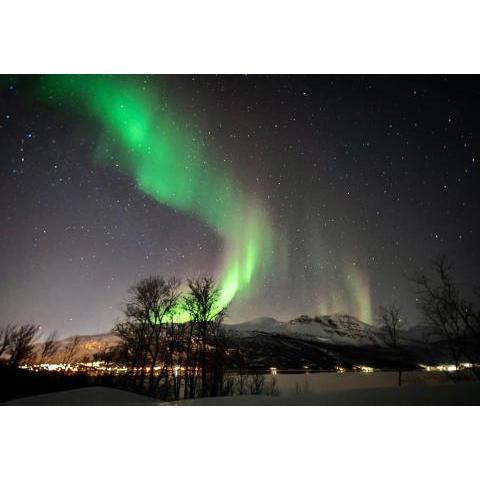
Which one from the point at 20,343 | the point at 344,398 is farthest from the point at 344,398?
the point at 20,343

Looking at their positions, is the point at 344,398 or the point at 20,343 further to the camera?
the point at 20,343

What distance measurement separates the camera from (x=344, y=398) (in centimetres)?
895

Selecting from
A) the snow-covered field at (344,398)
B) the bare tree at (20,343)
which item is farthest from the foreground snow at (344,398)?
the bare tree at (20,343)

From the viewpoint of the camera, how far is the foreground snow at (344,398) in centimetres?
848

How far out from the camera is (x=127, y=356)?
80.5 ft

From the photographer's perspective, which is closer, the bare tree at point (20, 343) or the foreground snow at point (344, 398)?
the foreground snow at point (344, 398)

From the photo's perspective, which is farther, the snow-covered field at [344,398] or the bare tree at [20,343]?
the bare tree at [20,343]

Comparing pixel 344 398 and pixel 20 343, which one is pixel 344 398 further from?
pixel 20 343

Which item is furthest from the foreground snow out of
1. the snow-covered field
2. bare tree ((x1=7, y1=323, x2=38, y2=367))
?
bare tree ((x1=7, y1=323, x2=38, y2=367))

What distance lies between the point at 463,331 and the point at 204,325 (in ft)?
51.9

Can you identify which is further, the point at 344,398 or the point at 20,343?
the point at 20,343

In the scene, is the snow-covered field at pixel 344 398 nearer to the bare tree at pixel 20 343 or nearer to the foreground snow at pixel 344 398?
the foreground snow at pixel 344 398
